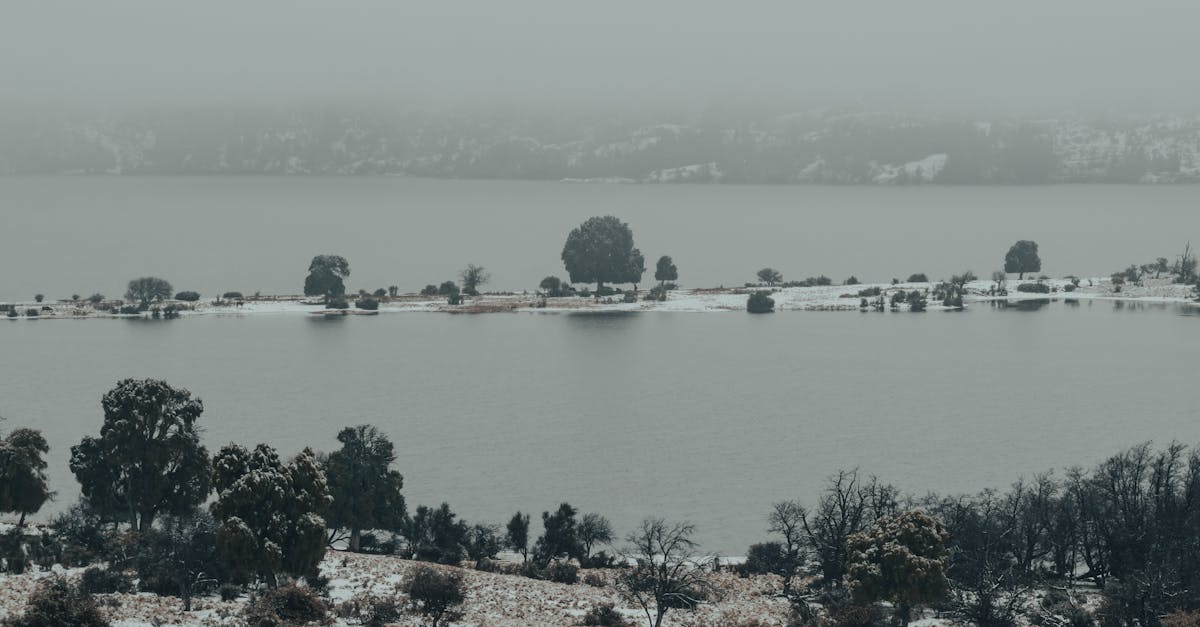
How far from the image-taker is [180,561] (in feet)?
225

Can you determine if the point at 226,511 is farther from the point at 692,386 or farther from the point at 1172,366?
the point at 1172,366

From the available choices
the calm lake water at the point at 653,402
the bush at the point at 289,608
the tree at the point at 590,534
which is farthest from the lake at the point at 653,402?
the bush at the point at 289,608

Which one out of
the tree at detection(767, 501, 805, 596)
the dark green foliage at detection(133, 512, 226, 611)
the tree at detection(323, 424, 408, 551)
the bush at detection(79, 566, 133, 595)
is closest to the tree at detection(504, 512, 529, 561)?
the tree at detection(323, 424, 408, 551)

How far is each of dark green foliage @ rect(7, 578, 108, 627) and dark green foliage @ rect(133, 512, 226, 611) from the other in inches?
286

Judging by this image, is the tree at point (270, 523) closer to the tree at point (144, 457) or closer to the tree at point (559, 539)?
the tree at point (144, 457)

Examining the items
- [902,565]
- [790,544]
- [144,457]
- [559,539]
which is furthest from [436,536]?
[902,565]

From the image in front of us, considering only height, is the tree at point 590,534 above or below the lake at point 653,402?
below

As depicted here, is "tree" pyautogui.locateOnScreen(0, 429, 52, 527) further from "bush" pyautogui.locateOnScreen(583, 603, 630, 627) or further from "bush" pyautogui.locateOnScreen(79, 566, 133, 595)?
"bush" pyautogui.locateOnScreen(583, 603, 630, 627)

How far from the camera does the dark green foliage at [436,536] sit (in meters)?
84.4

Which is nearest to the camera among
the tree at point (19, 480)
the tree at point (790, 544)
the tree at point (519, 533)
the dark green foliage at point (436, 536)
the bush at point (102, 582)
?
the bush at point (102, 582)

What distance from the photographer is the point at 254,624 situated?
60469 millimetres

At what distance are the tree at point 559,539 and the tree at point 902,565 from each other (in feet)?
69.5

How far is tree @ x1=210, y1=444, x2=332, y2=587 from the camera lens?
6756cm

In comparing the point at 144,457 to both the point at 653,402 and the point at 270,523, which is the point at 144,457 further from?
the point at 653,402
